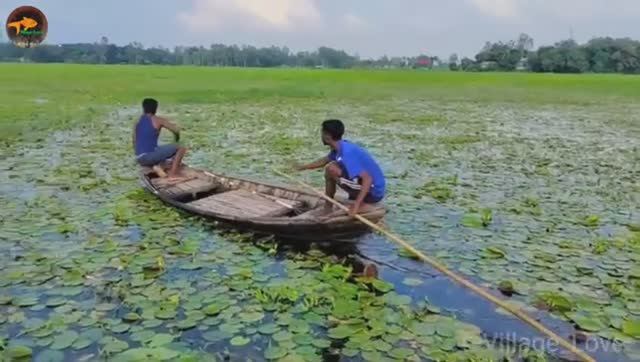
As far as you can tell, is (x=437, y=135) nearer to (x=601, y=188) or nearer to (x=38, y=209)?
(x=601, y=188)

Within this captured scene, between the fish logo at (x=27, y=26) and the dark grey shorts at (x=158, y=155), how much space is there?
11277mm

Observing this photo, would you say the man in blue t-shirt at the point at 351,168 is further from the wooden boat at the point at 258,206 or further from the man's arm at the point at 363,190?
the wooden boat at the point at 258,206

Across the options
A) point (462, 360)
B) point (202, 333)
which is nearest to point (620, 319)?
point (462, 360)

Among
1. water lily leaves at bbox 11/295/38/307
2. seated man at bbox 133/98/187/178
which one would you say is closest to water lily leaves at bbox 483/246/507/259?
water lily leaves at bbox 11/295/38/307

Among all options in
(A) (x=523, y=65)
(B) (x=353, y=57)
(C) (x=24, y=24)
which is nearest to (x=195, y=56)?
(B) (x=353, y=57)

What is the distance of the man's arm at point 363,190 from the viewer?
18.7ft

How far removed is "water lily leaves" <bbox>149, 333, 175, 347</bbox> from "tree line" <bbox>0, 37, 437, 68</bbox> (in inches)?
3324

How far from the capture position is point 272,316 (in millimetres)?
4473

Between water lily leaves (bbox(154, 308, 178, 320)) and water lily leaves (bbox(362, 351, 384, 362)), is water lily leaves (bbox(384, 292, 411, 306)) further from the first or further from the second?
water lily leaves (bbox(154, 308, 178, 320))

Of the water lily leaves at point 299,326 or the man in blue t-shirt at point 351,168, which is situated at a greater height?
the man in blue t-shirt at point 351,168

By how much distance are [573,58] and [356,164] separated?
6400 cm

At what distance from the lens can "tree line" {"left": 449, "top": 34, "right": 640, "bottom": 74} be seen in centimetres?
6331

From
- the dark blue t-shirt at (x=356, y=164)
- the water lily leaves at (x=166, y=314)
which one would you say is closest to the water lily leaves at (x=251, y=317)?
the water lily leaves at (x=166, y=314)

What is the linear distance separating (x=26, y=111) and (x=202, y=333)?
53.2 ft
